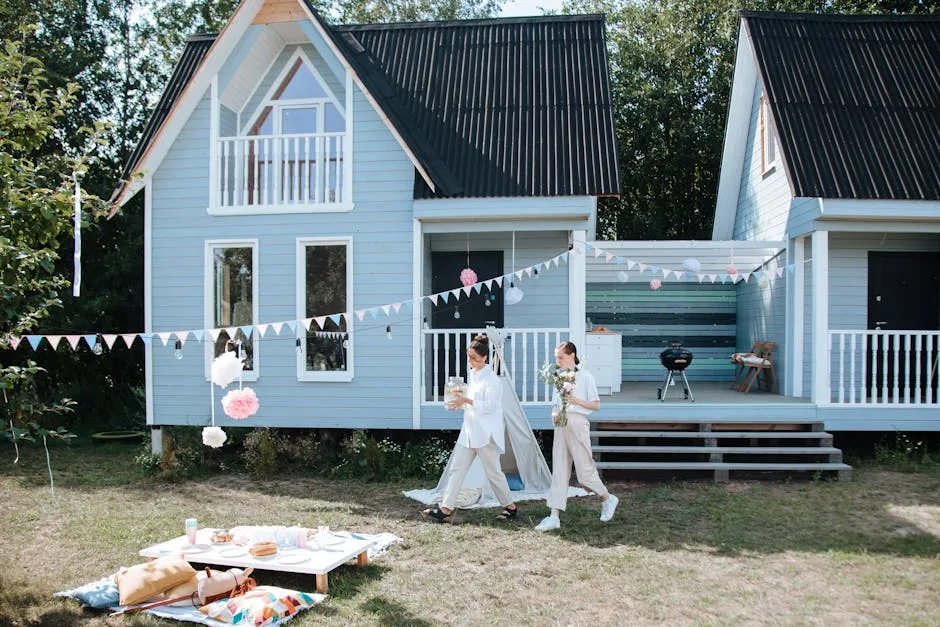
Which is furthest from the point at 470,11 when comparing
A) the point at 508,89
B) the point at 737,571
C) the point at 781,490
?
the point at 737,571

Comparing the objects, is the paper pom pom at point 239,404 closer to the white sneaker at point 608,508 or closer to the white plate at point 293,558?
the white plate at point 293,558

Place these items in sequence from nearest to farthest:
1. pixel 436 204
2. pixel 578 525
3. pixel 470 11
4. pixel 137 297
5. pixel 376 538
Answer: pixel 376 538 → pixel 578 525 → pixel 436 204 → pixel 137 297 → pixel 470 11

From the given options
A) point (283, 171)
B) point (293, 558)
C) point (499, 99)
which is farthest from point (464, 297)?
point (293, 558)

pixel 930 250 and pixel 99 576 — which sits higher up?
pixel 930 250

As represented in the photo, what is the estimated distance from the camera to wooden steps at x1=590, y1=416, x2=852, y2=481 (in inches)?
375

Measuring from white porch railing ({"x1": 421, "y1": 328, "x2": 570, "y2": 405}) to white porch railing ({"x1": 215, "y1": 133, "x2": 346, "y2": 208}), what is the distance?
2.49 meters

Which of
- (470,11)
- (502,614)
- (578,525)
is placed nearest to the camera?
(502,614)

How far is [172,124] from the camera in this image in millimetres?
10945

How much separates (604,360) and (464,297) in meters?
2.35

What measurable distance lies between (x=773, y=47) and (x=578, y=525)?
28.6 ft

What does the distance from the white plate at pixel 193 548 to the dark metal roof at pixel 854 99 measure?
8211 millimetres

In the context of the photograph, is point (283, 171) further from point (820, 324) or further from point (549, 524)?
point (820, 324)

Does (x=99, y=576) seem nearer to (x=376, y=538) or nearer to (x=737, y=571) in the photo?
(x=376, y=538)

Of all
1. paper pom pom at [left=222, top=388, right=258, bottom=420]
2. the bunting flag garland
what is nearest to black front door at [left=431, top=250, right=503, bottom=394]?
the bunting flag garland
